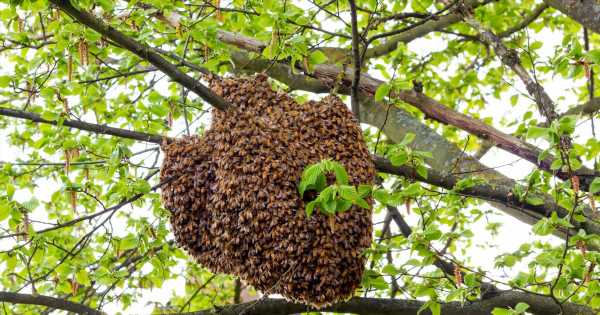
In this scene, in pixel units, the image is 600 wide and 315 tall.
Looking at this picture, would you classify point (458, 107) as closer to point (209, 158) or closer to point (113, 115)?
point (113, 115)

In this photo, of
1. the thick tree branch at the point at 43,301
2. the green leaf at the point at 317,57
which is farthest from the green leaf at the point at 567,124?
the thick tree branch at the point at 43,301

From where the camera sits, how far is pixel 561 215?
4.86 m

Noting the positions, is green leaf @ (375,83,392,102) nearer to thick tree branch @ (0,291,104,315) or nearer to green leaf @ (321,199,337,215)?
green leaf @ (321,199,337,215)

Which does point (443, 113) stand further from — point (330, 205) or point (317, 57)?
point (330, 205)

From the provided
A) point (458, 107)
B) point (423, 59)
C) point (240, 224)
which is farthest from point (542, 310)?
point (458, 107)

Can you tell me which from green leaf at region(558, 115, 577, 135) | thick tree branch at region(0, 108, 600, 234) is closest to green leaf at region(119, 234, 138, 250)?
thick tree branch at region(0, 108, 600, 234)

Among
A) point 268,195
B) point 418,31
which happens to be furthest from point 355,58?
point 418,31

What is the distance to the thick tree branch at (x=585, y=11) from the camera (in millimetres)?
4902

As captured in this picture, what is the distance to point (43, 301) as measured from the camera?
4.40 meters

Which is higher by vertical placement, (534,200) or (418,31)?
(418,31)

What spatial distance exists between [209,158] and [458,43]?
463cm

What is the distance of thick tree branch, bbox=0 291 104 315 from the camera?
4281mm

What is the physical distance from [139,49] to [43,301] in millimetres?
1874

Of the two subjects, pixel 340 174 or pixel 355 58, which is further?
pixel 355 58
